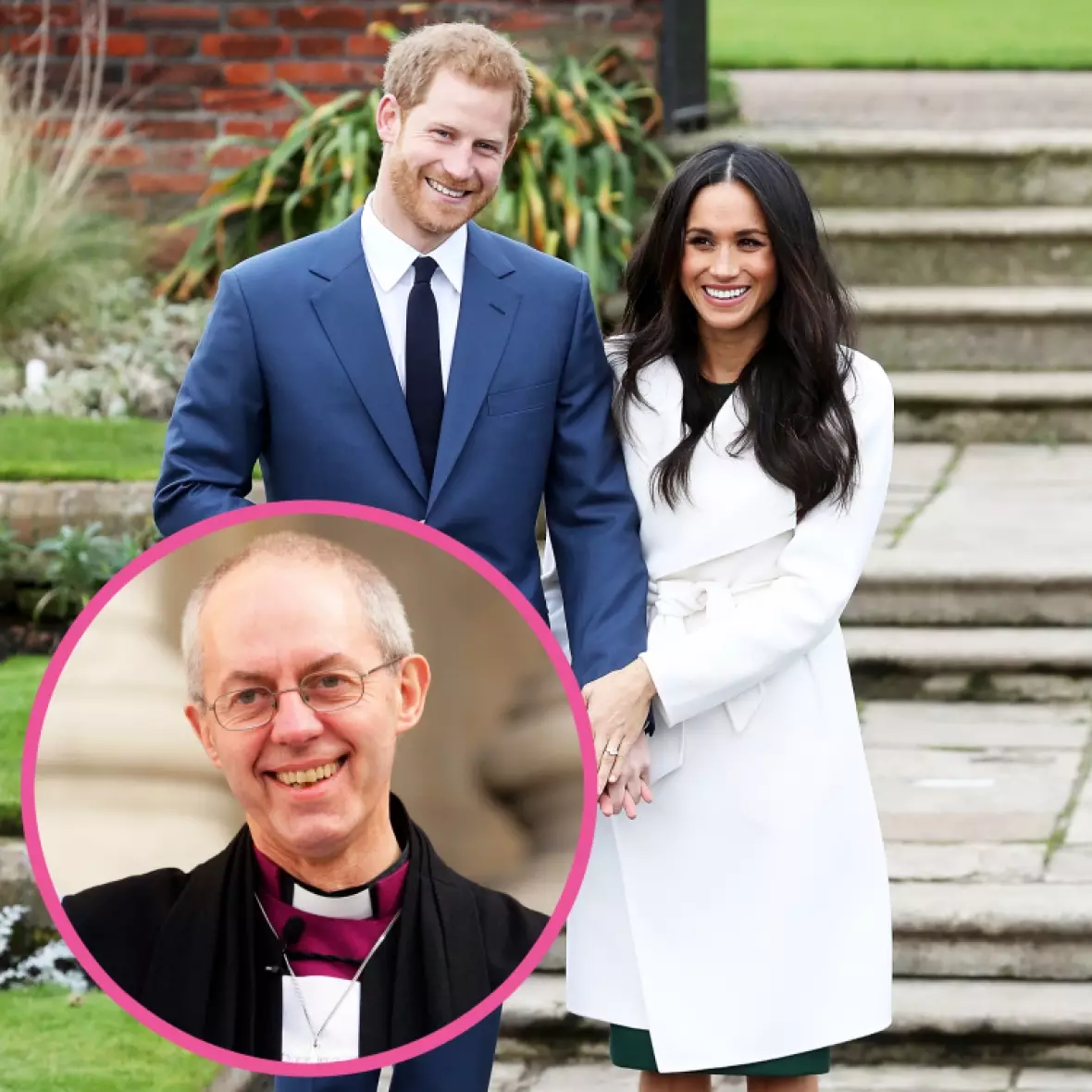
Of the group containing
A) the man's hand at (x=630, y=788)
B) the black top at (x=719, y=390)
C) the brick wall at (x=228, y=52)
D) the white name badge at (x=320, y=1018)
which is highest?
the brick wall at (x=228, y=52)

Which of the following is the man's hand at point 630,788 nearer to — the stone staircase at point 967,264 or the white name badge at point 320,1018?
the white name badge at point 320,1018

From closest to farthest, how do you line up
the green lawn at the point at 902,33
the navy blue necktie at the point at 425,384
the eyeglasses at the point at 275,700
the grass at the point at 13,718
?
the eyeglasses at the point at 275,700
the navy blue necktie at the point at 425,384
the grass at the point at 13,718
the green lawn at the point at 902,33

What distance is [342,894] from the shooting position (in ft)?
8.64

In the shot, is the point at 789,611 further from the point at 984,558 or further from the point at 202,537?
the point at 984,558

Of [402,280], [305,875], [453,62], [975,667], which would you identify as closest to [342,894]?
[305,875]

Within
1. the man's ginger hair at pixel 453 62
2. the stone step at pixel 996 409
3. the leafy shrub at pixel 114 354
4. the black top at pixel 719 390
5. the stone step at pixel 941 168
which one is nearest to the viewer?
the man's ginger hair at pixel 453 62

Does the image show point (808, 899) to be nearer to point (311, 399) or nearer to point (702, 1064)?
point (702, 1064)

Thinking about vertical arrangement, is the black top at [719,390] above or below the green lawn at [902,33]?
below

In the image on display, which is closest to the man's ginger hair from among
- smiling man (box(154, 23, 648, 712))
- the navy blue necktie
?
smiling man (box(154, 23, 648, 712))

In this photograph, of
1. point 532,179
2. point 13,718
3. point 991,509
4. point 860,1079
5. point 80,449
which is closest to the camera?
point 860,1079

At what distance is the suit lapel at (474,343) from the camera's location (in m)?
2.80

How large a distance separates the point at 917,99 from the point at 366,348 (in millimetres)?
7314

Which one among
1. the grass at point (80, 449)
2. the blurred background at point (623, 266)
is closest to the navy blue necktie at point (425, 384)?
the blurred background at point (623, 266)

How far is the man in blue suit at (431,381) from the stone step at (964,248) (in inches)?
192
